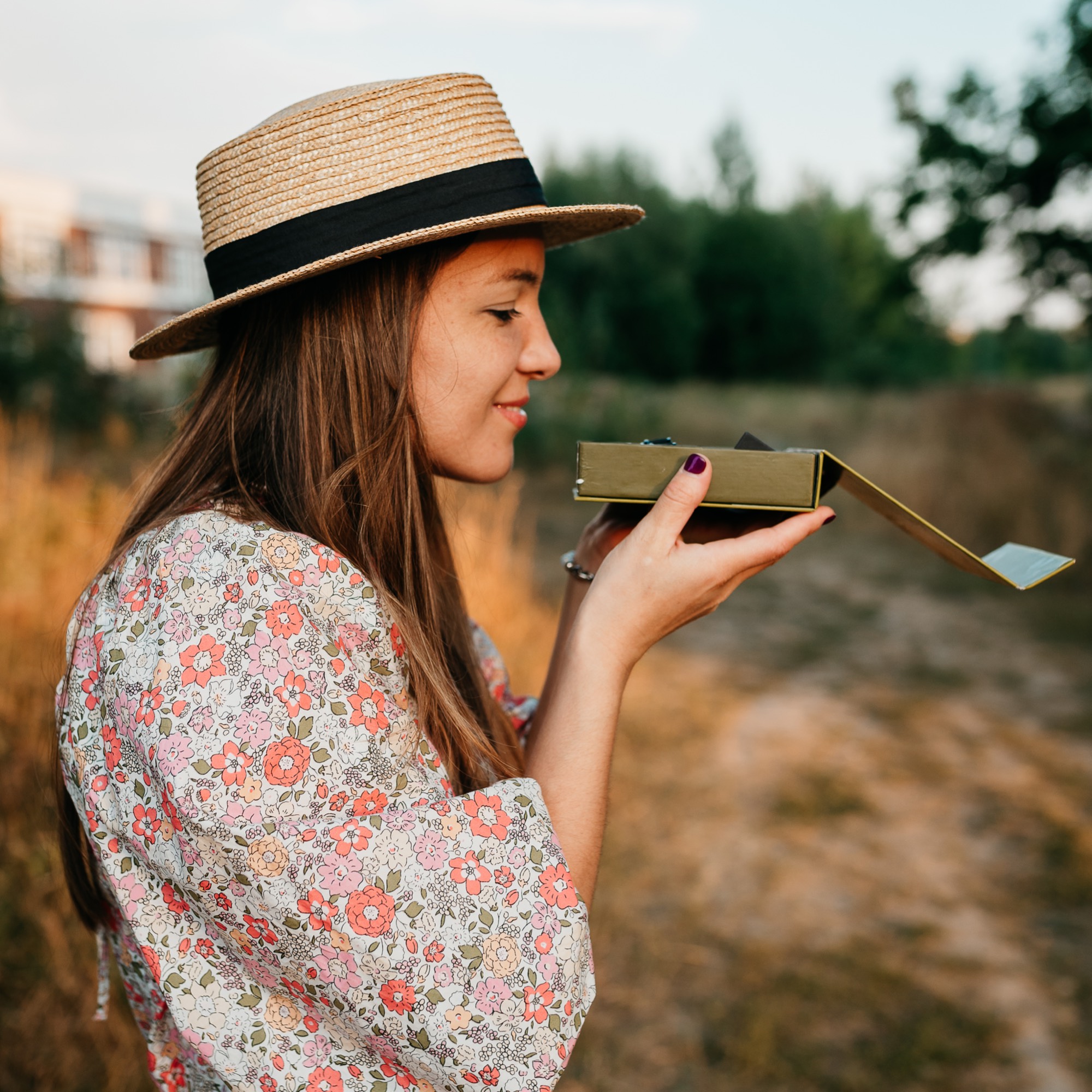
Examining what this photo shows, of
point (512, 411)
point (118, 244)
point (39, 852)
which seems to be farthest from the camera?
point (118, 244)

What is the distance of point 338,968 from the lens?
0.92 metres

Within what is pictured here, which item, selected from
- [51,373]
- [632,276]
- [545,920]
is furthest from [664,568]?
[632,276]

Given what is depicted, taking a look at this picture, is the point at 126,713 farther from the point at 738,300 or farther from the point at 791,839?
the point at 738,300

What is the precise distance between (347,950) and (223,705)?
0.88 ft

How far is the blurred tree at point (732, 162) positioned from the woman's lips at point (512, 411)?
32.4 metres

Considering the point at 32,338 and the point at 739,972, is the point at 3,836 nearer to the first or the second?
the point at 739,972

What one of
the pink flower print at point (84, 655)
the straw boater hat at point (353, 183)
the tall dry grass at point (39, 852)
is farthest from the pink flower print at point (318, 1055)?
the straw boater hat at point (353, 183)

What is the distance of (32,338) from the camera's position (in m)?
9.48

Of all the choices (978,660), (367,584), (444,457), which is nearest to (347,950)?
(367,584)

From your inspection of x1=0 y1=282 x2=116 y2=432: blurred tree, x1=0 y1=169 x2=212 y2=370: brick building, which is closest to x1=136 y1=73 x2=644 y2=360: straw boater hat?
x1=0 y1=282 x2=116 y2=432: blurred tree

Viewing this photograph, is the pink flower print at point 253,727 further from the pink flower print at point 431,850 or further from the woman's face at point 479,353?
the woman's face at point 479,353

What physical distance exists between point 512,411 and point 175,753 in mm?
709

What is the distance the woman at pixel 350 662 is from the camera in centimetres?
93

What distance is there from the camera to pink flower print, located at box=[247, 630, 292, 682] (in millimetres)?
956
